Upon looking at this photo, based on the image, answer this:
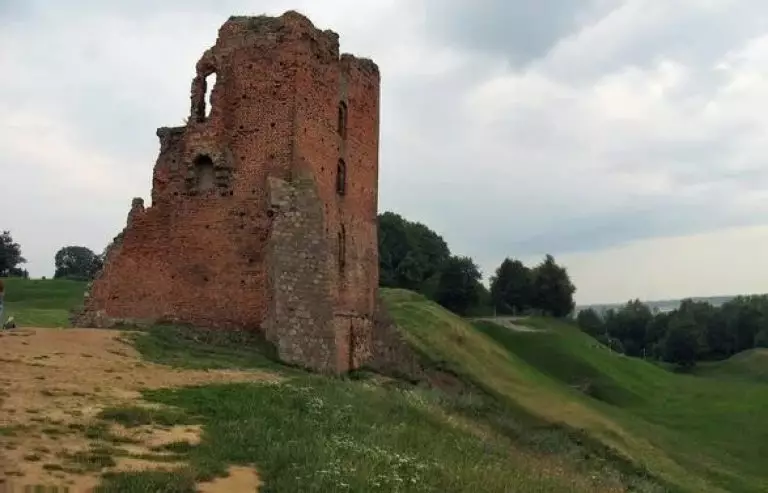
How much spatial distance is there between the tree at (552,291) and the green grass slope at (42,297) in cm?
4332

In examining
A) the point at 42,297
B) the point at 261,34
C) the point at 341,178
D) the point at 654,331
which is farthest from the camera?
the point at 654,331

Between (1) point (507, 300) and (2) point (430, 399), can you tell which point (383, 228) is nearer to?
(1) point (507, 300)

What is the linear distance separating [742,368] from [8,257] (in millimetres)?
68559

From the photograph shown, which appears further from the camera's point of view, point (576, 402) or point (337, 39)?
point (576, 402)

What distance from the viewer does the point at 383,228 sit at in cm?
8488

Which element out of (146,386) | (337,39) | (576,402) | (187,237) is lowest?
(576,402)

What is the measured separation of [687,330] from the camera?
3238 inches

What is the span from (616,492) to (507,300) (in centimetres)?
6797

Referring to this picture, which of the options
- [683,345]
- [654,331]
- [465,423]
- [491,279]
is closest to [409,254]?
[491,279]

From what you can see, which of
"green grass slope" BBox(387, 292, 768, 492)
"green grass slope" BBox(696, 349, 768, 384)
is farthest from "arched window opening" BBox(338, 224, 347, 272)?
"green grass slope" BBox(696, 349, 768, 384)

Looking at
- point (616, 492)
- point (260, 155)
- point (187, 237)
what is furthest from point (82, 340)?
point (616, 492)

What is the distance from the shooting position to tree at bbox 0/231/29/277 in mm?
74000

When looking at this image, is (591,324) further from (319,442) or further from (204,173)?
(319,442)

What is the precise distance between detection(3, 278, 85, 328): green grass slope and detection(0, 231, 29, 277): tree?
47.5 feet
